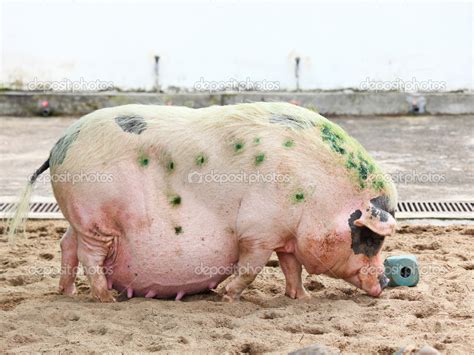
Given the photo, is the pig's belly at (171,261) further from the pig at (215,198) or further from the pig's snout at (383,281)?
the pig's snout at (383,281)

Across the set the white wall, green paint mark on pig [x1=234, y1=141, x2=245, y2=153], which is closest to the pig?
green paint mark on pig [x1=234, y1=141, x2=245, y2=153]

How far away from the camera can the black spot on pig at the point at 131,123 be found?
502 centimetres

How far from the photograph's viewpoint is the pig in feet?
16.0

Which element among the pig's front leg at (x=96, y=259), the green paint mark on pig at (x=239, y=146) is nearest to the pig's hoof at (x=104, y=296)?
the pig's front leg at (x=96, y=259)

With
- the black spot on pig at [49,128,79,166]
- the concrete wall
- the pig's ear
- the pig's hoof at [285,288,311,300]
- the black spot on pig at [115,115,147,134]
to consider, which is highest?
the black spot on pig at [115,115,147,134]

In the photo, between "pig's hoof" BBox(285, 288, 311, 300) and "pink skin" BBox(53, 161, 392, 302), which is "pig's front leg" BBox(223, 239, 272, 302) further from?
"pig's hoof" BBox(285, 288, 311, 300)

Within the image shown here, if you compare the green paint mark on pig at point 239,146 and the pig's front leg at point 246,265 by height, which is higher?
the green paint mark on pig at point 239,146

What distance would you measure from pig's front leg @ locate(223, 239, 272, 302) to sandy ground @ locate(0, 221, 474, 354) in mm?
86

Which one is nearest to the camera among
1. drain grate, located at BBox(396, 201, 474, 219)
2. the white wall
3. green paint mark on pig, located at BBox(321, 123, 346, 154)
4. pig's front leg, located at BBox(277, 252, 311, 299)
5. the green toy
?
green paint mark on pig, located at BBox(321, 123, 346, 154)

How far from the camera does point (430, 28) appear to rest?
1230 cm

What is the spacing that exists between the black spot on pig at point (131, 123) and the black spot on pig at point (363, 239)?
4.05 feet

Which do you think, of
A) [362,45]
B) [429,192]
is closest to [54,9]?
[362,45]

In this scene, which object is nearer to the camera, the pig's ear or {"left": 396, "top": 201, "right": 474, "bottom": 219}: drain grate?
the pig's ear

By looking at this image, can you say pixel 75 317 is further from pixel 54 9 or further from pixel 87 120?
pixel 54 9
